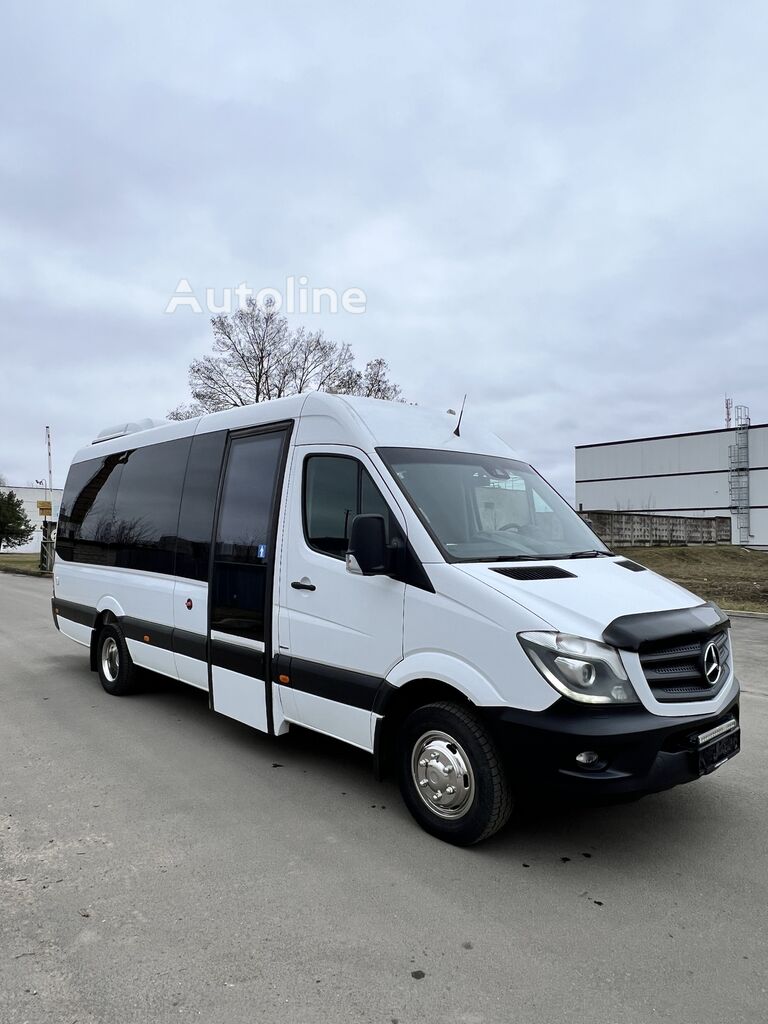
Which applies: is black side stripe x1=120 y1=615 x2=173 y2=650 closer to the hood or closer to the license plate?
the hood

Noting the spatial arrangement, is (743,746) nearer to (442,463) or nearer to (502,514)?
(502,514)

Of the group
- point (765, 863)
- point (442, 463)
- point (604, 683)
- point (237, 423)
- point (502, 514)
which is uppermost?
point (237, 423)

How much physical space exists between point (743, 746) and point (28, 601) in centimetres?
1640

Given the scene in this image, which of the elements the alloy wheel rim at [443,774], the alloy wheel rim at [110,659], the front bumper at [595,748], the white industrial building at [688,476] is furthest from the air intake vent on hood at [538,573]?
the white industrial building at [688,476]

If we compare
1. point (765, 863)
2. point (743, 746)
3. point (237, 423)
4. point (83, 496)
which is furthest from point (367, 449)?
point (83, 496)

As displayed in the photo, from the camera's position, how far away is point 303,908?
318 centimetres

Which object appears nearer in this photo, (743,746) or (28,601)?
(743,746)

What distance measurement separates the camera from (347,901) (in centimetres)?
324

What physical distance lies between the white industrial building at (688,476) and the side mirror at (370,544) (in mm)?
48129

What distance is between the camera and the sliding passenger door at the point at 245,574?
5.01 metres

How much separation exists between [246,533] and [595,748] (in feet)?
9.76

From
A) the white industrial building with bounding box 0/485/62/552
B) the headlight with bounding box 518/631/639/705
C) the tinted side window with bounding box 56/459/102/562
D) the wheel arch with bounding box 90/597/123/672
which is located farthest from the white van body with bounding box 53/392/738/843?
the white industrial building with bounding box 0/485/62/552

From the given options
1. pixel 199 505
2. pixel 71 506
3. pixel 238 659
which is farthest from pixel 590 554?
pixel 71 506

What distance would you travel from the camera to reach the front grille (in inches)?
137
